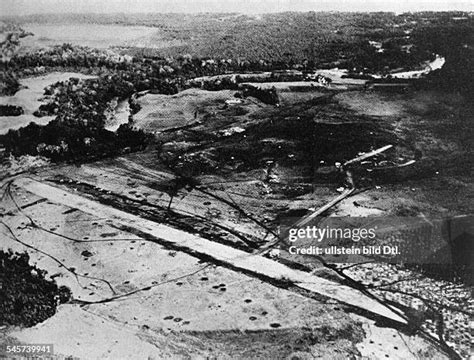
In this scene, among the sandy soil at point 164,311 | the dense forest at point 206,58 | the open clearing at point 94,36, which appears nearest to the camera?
the sandy soil at point 164,311

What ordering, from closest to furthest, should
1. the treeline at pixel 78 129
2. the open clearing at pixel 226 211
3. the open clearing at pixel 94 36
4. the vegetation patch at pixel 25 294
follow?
the open clearing at pixel 226 211 → the vegetation patch at pixel 25 294 → the open clearing at pixel 94 36 → the treeline at pixel 78 129

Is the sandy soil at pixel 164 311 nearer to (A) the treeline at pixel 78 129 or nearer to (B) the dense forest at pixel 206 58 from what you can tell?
(A) the treeline at pixel 78 129

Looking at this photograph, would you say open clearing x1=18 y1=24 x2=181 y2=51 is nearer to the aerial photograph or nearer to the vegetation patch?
the aerial photograph

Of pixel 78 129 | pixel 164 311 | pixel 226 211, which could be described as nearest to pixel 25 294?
pixel 164 311

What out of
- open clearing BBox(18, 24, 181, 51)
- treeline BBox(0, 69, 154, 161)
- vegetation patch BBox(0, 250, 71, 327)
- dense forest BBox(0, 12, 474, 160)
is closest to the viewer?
vegetation patch BBox(0, 250, 71, 327)

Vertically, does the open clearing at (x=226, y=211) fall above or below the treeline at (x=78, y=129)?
below

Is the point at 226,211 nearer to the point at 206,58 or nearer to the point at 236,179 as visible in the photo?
the point at 236,179

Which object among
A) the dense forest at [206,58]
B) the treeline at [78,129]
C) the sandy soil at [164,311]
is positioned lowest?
the sandy soil at [164,311]

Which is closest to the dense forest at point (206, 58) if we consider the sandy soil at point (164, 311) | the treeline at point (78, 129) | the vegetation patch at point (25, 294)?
the treeline at point (78, 129)

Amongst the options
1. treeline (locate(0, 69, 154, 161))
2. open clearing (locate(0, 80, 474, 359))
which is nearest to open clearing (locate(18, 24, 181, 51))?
treeline (locate(0, 69, 154, 161))
